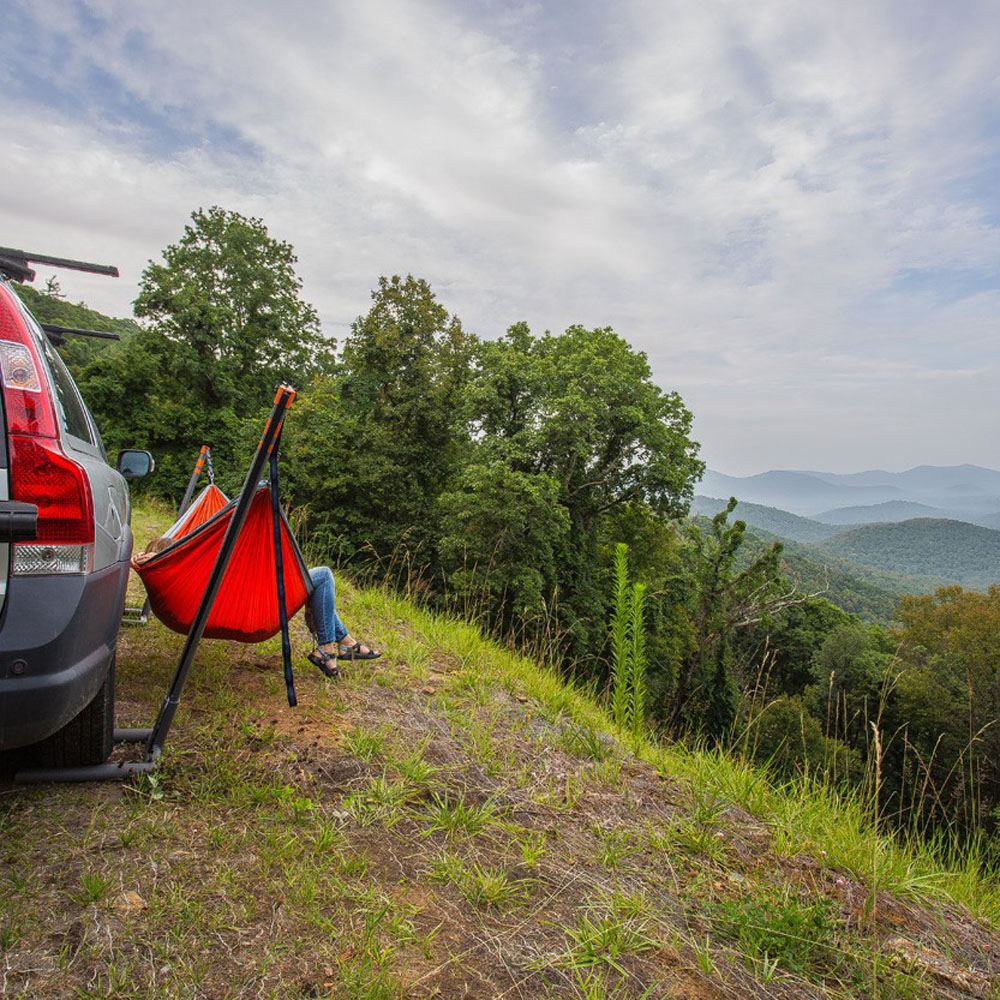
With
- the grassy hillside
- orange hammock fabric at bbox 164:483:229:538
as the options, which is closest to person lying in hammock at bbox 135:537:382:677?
orange hammock fabric at bbox 164:483:229:538

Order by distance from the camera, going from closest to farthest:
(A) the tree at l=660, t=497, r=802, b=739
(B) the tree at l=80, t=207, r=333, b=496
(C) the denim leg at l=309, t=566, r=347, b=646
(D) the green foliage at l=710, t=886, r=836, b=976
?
(D) the green foliage at l=710, t=886, r=836, b=976, (C) the denim leg at l=309, t=566, r=347, b=646, (B) the tree at l=80, t=207, r=333, b=496, (A) the tree at l=660, t=497, r=802, b=739

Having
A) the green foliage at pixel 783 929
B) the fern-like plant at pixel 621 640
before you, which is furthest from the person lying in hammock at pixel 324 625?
the green foliage at pixel 783 929

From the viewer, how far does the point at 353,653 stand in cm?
379

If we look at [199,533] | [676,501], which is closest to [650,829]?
[199,533]

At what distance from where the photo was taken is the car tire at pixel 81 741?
7.27ft

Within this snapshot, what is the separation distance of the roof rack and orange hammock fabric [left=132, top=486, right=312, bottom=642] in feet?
4.19

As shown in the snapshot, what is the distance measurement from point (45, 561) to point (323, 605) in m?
2.06

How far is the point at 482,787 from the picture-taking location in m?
2.72

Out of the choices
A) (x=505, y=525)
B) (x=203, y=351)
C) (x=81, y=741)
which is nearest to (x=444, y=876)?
(x=81, y=741)

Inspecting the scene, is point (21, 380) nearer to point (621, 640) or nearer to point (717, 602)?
point (621, 640)

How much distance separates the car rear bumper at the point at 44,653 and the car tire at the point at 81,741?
0.56m

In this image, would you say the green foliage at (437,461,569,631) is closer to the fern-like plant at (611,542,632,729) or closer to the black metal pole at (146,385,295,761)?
the fern-like plant at (611,542,632,729)

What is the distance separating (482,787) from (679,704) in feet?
76.9

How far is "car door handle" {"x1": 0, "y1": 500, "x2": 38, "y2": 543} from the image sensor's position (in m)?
1.49
